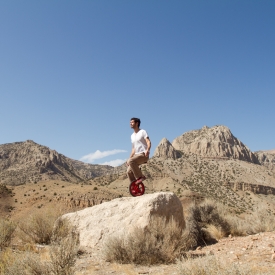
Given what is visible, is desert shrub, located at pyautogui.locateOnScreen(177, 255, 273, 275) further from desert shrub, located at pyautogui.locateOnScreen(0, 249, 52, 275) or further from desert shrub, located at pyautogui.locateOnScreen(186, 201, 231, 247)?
desert shrub, located at pyautogui.locateOnScreen(186, 201, 231, 247)

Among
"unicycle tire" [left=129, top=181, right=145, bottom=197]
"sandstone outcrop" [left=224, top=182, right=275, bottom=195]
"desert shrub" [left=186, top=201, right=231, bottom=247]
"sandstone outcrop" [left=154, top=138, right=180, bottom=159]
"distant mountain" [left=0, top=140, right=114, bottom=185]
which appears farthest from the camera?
"sandstone outcrop" [left=154, top=138, right=180, bottom=159]

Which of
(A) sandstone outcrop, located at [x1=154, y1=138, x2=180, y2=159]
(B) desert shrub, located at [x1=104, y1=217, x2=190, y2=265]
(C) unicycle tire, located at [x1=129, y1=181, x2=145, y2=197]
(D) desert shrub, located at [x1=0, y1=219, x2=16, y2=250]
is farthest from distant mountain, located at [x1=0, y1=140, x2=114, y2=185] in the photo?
(B) desert shrub, located at [x1=104, y1=217, x2=190, y2=265]

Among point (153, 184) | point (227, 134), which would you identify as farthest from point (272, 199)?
point (227, 134)

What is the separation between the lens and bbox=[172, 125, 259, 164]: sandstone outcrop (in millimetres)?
97875

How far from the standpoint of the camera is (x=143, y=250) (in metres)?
5.84

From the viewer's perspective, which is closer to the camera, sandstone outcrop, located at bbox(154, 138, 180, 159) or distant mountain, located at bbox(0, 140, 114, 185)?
distant mountain, located at bbox(0, 140, 114, 185)

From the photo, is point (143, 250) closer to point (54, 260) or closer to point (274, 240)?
point (54, 260)

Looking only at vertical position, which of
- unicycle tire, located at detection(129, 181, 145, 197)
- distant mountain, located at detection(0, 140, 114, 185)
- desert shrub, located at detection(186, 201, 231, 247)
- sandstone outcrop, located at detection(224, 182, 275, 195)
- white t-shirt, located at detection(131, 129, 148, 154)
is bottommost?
sandstone outcrop, located at detection(224, 182, 275, 195)

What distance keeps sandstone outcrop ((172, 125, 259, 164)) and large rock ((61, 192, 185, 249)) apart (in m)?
88.7

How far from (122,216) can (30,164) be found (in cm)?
8802

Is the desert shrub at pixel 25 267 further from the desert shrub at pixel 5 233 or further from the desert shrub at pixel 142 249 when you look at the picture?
the desert shrub at pixel 5 233

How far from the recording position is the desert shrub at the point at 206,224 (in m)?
9.15

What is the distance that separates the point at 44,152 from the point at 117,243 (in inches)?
3874

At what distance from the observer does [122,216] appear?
7.66 meters
